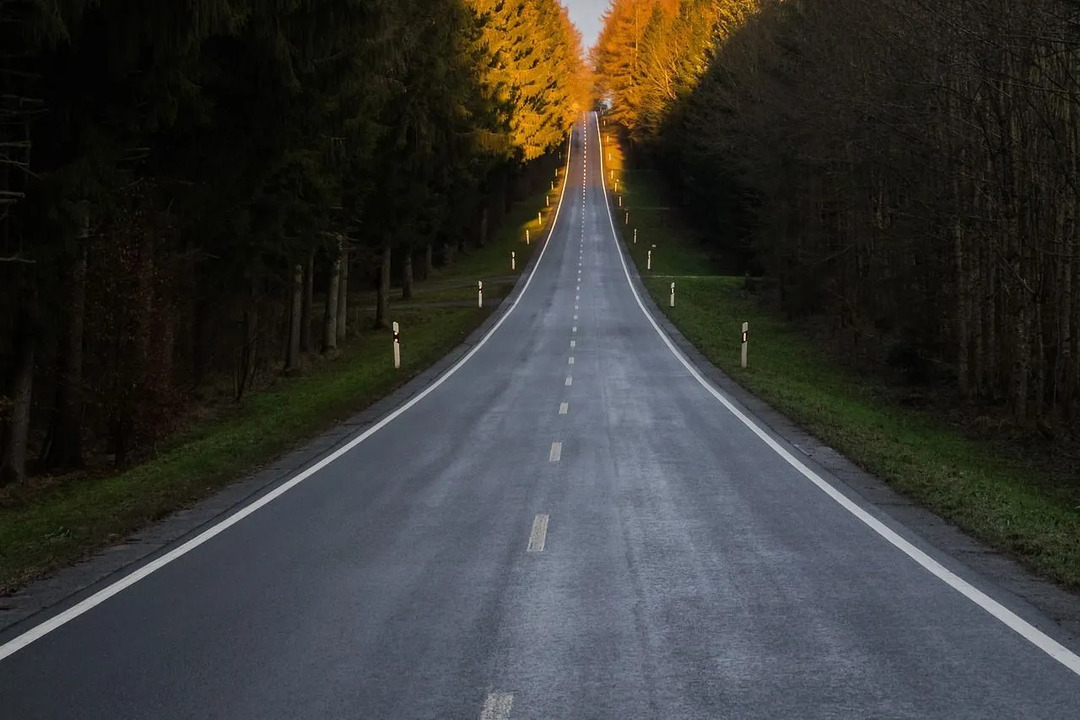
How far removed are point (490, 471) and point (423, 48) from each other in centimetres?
2734

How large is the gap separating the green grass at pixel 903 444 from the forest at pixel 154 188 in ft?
30.7

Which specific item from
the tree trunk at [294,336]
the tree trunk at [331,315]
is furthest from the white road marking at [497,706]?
the tree trunk at [331,315]

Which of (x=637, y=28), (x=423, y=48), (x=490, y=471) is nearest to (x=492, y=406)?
(x=490, y=471)

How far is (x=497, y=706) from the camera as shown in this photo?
6.03 metres

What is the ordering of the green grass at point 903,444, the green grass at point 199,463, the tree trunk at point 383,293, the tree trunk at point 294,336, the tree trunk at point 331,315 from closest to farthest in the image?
1. the green grass at point 903,444
2. the green grass at point 199,463
3. the tree trunk at point 294,336
4. the tree trunk at point 331,315
5. the tree trunk at point 383,293

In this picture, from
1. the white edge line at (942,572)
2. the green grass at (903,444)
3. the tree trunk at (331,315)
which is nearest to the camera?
the white edge line at (942,572)

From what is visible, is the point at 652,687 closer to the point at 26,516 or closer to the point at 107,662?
the point at 107,662

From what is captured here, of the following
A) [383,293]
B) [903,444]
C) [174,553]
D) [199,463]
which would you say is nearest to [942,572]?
[174,553]

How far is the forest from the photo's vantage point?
1454 centimetres

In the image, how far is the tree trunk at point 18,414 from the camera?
61.9 feet

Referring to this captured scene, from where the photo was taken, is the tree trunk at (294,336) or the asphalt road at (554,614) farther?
the tree trunk at (294,336)

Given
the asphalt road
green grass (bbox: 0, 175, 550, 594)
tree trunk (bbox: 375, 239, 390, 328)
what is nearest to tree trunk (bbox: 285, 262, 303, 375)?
green grass (bbox: 0, 175, 550, 594)

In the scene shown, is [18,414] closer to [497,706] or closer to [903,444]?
[903,444]

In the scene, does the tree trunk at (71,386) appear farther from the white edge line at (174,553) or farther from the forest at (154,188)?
the white edge line at (174,553)
